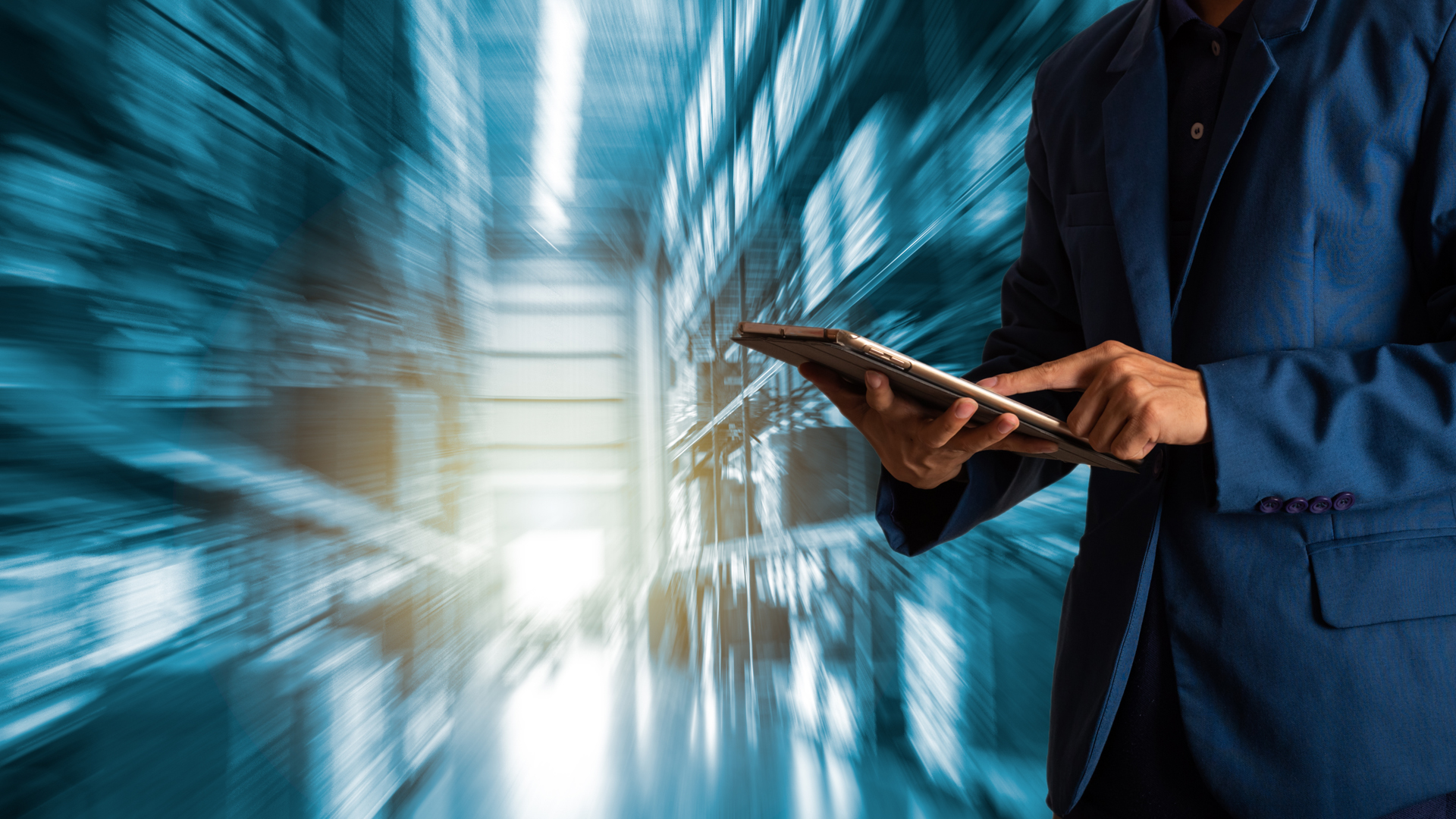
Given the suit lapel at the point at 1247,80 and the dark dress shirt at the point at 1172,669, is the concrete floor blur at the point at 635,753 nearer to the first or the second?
the dark dress shirt at the point at 1172,669

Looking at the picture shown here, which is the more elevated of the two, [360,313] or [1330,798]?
[360,313]

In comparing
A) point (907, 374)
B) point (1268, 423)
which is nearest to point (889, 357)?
point (907, 374)

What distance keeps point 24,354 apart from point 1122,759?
1077 millimetres

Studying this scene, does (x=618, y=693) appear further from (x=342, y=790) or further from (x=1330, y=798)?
(x=1330, y=798)

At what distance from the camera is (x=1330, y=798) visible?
1.92 ft

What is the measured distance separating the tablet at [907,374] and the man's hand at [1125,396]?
20 mm

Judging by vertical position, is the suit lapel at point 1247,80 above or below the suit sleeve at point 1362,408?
above

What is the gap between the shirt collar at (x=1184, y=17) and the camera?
2.29 ft

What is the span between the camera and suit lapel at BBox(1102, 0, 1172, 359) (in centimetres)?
69

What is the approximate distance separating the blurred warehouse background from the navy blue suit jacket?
0.82 meters

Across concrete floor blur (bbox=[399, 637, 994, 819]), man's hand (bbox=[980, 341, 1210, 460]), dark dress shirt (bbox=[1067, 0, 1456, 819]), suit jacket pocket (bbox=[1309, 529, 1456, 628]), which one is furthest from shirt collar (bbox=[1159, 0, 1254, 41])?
concrete floor blur (bbox=[399, 637, 994, 819])

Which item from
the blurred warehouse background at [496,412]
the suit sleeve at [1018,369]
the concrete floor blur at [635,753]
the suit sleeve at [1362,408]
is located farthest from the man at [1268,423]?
the concrete floor blur at [635,753]

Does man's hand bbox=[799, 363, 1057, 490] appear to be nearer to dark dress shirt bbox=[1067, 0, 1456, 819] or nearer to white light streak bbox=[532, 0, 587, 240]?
dark dress shirt bbox=[1067, 0, 1456, 819]

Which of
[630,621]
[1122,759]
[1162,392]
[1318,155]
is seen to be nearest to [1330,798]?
[1122,759]
